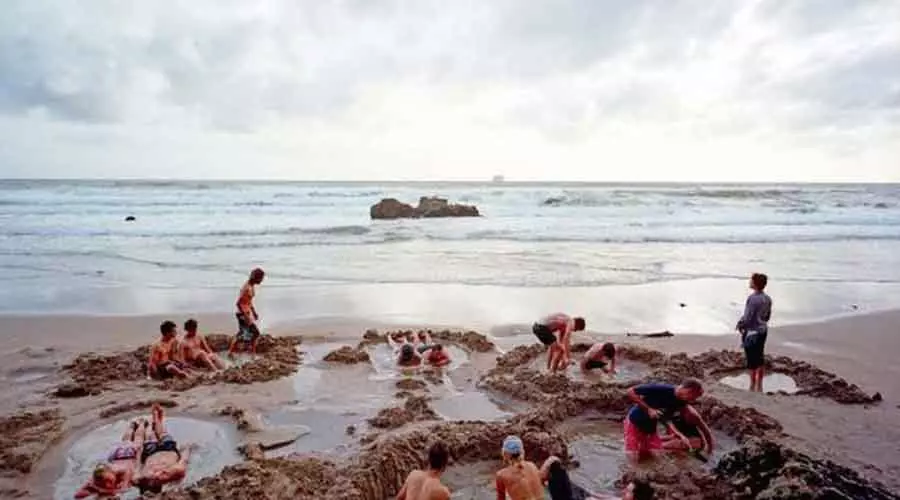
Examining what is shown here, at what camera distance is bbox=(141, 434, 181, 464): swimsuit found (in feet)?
21.5

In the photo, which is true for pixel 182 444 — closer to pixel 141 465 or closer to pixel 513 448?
pixel 141 465

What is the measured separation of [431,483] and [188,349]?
20.2 ft

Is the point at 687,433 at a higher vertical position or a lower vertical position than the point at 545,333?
lower

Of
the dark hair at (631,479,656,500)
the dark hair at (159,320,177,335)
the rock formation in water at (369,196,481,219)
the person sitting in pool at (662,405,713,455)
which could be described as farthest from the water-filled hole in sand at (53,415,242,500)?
the rock formation in water at (369,196,481,219)

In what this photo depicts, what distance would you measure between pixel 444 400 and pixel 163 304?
8.69 metres

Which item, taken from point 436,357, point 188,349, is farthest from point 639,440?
point 188,349

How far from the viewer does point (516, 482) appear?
Answer: 5348mm

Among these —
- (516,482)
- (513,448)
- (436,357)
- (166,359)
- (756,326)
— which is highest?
(756,326)

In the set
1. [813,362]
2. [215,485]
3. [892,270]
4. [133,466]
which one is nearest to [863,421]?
[813,362]

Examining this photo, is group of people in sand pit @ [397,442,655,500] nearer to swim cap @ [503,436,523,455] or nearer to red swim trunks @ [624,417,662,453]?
swim cap @ [503,436,523,455]

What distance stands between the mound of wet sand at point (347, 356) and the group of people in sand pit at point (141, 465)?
3361 millimetres

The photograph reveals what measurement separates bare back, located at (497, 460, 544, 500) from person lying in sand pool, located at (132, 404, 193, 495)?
3186 mm

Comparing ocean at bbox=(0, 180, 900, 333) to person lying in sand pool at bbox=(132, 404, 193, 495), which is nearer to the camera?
person lying in sand pool at bbox=(132, 404, 193, 495)

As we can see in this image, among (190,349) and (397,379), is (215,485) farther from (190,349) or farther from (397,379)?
(190,349)
